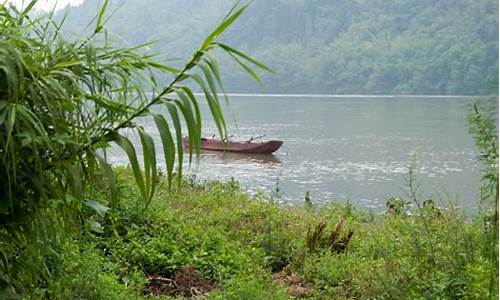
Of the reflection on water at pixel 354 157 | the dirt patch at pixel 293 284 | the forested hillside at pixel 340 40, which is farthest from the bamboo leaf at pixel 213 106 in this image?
the forested hillside at pixel 340 40

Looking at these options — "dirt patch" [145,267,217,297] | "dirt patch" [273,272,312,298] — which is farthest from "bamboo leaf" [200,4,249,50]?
"dirt patch" [273,272,312,298]

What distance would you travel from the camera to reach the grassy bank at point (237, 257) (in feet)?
7.16

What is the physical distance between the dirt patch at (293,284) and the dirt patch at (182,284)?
425mm

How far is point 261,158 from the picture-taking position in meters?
26.8

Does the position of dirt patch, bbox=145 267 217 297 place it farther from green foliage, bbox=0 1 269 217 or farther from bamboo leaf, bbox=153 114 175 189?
bamboo leaf, bbox=153 114 175 189

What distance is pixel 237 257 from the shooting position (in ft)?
13.9

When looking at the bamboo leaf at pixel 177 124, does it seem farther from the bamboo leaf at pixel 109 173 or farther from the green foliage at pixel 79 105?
the bamboo leaf at pixel 109 173

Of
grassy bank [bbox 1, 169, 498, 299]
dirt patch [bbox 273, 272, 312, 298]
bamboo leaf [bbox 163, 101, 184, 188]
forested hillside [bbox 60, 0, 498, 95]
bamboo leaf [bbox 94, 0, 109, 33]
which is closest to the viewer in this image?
bamboo leaf [bbox 163, 101, 184, 188]

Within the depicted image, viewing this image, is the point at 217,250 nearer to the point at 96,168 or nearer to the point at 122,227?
the point at 122,227

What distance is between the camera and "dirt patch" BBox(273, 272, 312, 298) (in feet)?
Answer: 12.4

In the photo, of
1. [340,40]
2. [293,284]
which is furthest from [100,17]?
[340,40]

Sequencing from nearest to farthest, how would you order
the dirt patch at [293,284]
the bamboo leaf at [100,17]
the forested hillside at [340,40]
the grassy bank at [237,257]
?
1. the bamboo leaf at [100,17]
2. the grassy bank at [237,257]
3. the dirt patch at [293,284]
4. the forested hillside at [340,40]

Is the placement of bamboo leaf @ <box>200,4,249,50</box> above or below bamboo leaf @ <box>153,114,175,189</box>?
above

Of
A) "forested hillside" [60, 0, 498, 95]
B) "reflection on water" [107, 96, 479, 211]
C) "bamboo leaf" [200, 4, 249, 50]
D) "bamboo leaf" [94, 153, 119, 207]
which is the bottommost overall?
"reflection on water" [107, 96, 479, 211]
